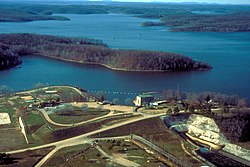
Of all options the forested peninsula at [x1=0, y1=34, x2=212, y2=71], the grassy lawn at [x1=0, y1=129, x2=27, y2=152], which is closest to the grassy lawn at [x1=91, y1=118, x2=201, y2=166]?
the grassy lawn at [x1=0, y1=129, x2=27, y2=152]

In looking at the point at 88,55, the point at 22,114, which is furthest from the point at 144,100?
the point at 88,55

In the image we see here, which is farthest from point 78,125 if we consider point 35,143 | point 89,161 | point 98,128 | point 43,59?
point 43,59

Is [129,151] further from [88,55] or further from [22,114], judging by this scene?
[88,55]

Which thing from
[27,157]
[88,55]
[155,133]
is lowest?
[27,157]

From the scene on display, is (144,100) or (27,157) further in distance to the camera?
(144,100)

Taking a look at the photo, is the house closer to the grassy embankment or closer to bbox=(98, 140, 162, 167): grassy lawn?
the grassy embankment

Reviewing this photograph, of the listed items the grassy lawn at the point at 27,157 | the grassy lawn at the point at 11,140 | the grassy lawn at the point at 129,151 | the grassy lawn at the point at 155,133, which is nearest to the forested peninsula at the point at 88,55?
the grassy lawn at the point at 155,133

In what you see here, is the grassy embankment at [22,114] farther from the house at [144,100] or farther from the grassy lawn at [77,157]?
the house at [144,100]
